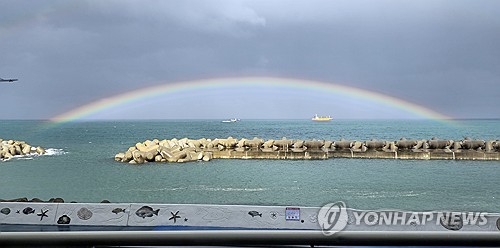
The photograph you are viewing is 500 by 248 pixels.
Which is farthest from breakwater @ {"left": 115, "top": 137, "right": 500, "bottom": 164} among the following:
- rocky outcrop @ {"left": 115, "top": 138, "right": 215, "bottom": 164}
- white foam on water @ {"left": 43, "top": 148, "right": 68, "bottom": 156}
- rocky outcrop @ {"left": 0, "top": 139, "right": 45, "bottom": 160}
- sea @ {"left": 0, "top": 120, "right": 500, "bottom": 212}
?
rocky outcrop @ {"left": 0, "top": 139, "right": 45, "bottom": 160}

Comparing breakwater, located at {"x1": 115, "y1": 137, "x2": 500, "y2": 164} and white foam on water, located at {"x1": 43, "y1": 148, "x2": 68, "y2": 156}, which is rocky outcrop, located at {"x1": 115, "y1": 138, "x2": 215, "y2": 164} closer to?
breakwater, located at {"x1": 115, "y1": 137, "x2": 500, "y2": 164}

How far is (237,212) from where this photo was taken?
1.51m

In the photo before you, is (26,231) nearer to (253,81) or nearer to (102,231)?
(102,231)

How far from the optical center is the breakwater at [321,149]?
460 inches

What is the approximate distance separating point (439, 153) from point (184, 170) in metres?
7.38

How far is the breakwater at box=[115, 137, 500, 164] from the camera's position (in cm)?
1169

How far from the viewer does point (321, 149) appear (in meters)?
12.8

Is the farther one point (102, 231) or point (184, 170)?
point (184, 170)

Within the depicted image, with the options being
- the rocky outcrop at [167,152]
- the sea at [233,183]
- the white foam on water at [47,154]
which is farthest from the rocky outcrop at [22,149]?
the rocky outcrop at [167,152]

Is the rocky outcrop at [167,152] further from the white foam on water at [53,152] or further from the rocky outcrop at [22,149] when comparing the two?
the rocky outcrop at [22,149]

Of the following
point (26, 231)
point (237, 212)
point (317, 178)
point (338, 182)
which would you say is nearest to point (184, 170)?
point (317, 178)

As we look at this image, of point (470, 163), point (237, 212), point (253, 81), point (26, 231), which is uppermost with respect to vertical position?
point (253, 81)

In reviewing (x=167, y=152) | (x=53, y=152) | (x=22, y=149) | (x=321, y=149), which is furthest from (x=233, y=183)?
(x=53, y=152)

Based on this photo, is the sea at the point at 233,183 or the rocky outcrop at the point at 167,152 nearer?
the sea at the point at 233,183
